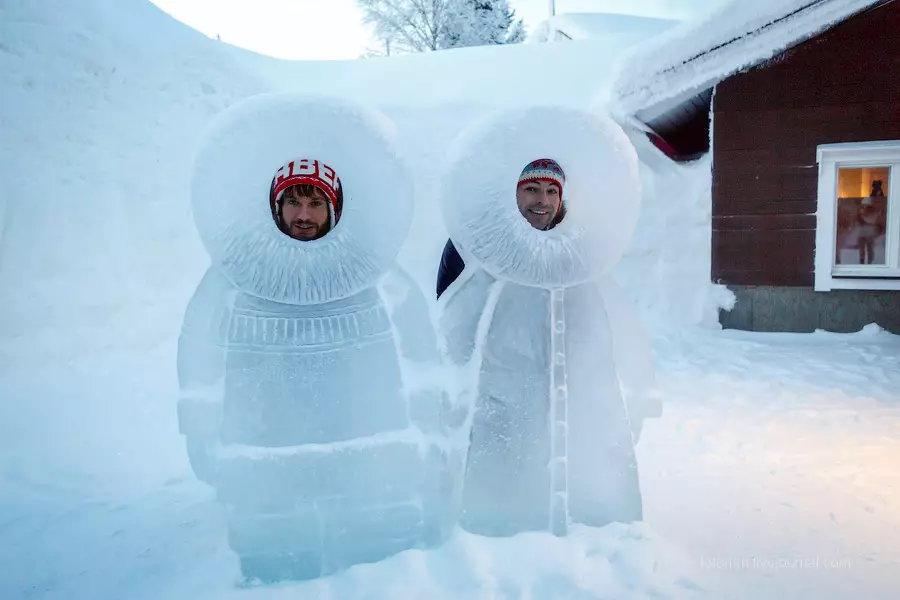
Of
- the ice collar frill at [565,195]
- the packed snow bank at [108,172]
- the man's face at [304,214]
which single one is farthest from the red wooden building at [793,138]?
the man's face at [304,214]

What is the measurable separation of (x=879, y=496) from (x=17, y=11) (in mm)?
7307

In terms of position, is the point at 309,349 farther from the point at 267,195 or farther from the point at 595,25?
the point at 595,25

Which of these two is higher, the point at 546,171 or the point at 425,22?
the point at 425,22

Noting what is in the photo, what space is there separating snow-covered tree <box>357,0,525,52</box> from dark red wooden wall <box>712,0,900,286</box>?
1155cm

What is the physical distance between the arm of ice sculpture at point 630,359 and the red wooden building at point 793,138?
4149 millimetres

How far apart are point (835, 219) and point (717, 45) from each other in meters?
2.05

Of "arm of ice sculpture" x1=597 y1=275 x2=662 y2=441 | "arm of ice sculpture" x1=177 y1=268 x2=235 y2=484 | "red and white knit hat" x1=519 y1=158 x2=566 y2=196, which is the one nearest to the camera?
"arm of ice sculpture" x1=177 y1=268 x2=235 y2=484

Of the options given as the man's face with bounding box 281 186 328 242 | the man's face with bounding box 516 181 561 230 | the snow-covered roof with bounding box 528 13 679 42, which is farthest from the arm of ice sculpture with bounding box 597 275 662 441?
the snow-covered roof with bounding box 528 13 679 42

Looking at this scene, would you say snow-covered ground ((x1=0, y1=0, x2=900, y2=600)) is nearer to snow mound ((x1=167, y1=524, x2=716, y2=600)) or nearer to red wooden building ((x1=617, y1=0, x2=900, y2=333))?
snow mound ((x1=167, y1=524, x2=716, y2=600))

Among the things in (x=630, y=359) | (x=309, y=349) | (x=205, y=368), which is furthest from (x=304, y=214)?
(x=630, y=359)

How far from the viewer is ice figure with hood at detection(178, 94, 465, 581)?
5.30 feet

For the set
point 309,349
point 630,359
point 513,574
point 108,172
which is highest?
point 108,172

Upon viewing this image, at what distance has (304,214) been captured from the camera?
5.50ft

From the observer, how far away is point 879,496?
2303mm
